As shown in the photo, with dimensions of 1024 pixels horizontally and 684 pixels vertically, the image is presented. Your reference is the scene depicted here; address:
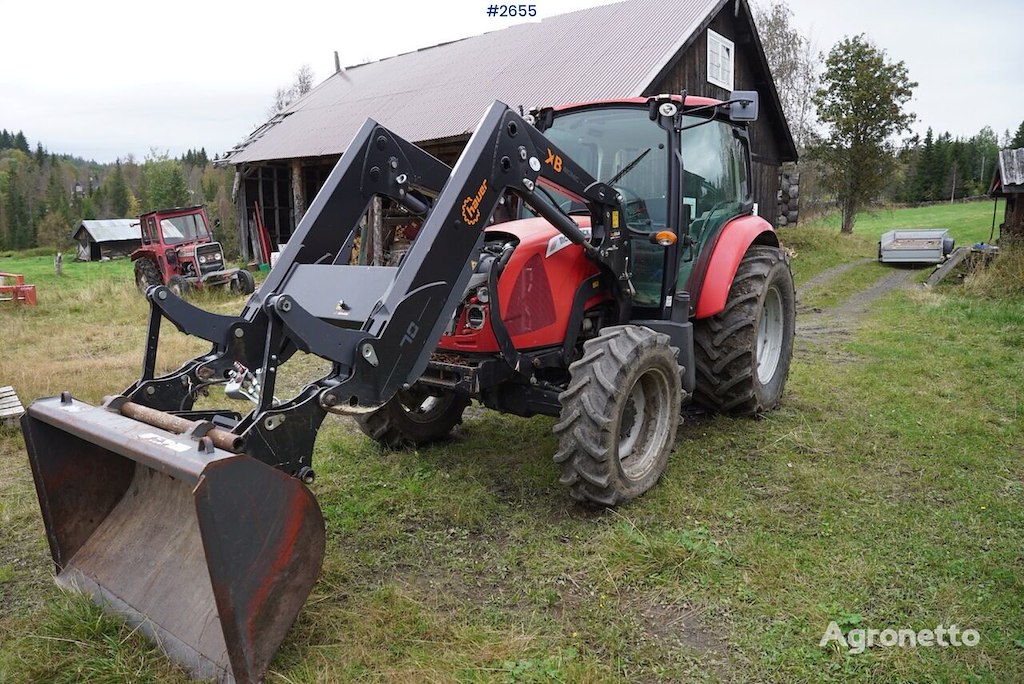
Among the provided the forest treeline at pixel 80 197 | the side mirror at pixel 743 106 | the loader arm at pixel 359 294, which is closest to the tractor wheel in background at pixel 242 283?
the loader arm at pixel 359 294

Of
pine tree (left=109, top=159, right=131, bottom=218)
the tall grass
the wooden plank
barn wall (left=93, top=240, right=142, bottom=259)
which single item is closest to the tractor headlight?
the tall grass

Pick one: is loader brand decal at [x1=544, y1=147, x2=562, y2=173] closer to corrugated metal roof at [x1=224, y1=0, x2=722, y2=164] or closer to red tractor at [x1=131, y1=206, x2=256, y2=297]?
corrugated metal roof at [x1=224, y1=0, x2=722, y2=164]

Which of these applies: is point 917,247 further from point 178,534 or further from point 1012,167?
point 178,534

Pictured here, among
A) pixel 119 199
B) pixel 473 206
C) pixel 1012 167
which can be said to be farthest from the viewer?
pixel 119 199

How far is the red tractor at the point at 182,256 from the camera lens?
14591 millimetres

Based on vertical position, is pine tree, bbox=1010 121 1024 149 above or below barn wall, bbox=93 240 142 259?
above

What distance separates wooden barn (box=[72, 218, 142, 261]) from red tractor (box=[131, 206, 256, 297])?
98.9 feet

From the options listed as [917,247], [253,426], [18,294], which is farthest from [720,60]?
[253,426]

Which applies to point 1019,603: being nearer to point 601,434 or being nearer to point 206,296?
point 601,434

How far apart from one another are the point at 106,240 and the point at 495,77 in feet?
122

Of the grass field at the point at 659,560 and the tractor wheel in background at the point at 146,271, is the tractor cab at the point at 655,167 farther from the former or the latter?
the tractor wheel in background at the point at 146,271

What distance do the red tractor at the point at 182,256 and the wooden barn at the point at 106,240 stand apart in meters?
30.1

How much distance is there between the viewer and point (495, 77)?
564 inches

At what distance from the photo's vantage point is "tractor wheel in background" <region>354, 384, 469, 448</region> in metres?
4.59
